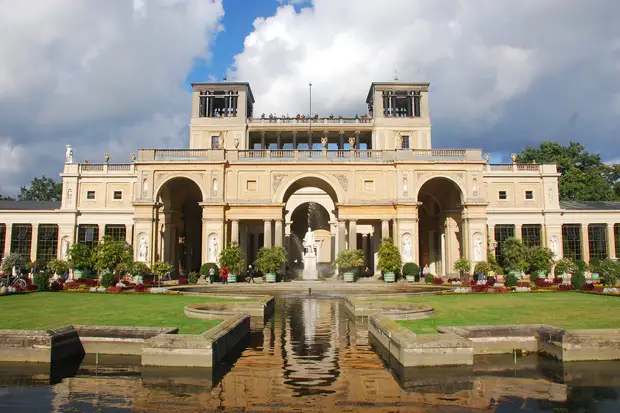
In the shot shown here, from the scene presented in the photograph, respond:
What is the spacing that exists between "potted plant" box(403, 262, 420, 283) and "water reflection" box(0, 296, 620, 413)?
29.5m

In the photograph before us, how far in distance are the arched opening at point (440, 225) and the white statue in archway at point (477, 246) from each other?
321cm

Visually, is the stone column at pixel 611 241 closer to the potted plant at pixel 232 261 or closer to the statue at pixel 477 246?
the statue at pixel 477 246

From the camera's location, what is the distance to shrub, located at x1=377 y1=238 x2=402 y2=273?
131 feet

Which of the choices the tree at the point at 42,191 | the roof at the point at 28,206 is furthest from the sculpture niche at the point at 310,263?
the tree at the point at 42,191

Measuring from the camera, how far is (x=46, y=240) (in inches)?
2000

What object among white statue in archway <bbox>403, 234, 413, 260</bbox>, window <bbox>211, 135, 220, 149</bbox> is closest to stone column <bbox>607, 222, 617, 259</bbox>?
white statue in archway <bbox>403, 234, 413, 260</bbox>

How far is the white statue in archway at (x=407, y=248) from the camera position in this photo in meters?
42.9

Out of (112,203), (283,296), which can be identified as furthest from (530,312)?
(112,203)

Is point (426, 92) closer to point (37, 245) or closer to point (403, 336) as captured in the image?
point (37, 245)

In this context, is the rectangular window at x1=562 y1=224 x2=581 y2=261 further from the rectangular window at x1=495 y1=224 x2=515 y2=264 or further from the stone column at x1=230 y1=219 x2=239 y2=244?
the stone column at x1=230 y1=219 x2=239 y2=244

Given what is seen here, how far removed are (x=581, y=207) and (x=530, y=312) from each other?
135 feet

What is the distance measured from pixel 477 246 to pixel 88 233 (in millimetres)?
38233

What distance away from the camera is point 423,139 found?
193ft

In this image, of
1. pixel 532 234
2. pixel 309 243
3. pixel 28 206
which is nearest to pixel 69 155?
pixel 28 206
